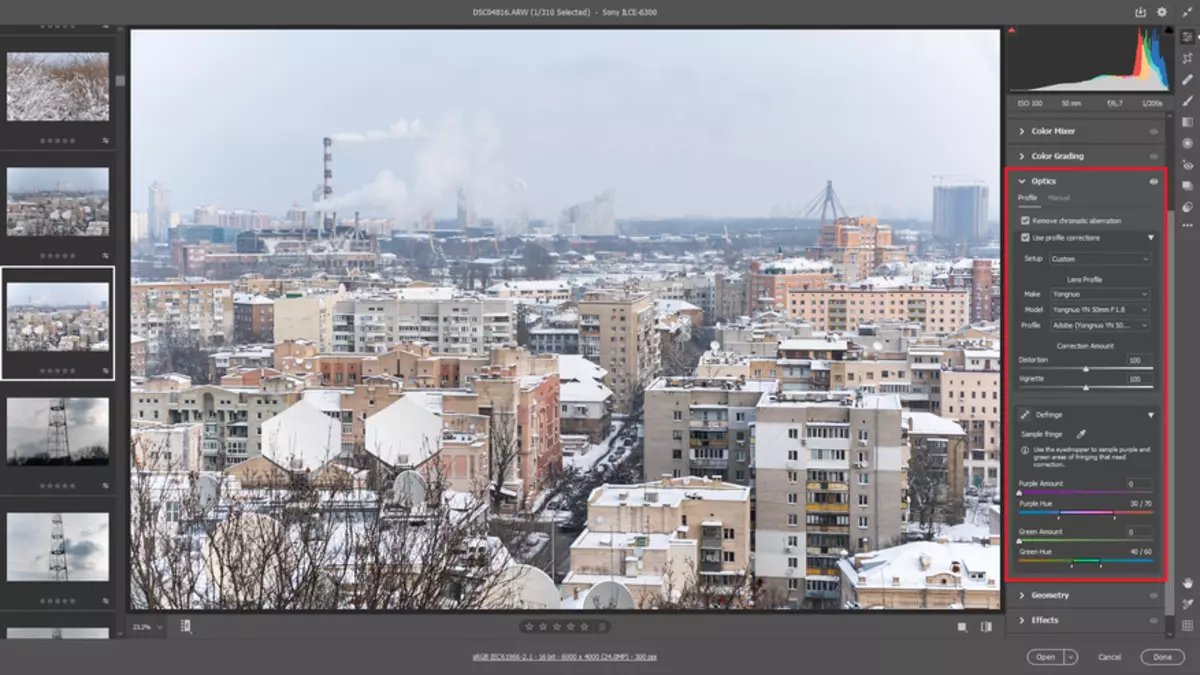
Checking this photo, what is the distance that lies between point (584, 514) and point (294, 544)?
1.96ft

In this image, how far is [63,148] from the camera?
5.67 feet

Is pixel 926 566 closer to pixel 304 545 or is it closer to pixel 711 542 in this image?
pixel 711 542

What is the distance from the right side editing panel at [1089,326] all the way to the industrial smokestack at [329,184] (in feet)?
5.70

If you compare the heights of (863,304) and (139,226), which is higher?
(139,226)

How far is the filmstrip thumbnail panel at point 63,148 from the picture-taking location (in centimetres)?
172

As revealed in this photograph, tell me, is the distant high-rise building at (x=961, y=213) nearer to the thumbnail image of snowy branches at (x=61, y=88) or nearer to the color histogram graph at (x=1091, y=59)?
the color histogram graph at (x=1091, y=59)

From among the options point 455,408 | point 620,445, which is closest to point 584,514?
point 620,445

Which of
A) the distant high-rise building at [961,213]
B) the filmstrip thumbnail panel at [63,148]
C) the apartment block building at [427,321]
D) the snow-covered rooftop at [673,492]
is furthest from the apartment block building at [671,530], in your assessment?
the filmstrip thumbnail panel at [63,148]

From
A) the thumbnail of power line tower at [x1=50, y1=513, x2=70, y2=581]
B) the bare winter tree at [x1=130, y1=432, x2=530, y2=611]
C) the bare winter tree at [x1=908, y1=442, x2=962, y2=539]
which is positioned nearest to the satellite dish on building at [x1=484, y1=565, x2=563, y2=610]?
the bare winter tree at [x1=130, y1=432, x2=530, y2=611]

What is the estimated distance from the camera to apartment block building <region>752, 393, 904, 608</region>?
2137 mm

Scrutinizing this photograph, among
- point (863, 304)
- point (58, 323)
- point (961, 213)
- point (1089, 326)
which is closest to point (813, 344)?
point (863, 304)
